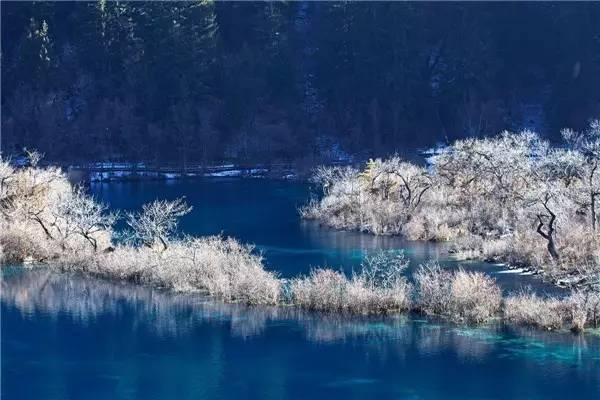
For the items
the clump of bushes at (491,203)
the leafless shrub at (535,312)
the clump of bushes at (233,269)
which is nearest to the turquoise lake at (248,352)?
the leafless shrub at (535,312)

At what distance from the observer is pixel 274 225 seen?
6019 cm

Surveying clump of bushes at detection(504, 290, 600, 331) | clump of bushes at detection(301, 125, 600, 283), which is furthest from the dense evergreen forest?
clump of bushes at detection(504, 290, 600, 331)

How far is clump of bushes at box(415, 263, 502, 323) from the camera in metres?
32.8

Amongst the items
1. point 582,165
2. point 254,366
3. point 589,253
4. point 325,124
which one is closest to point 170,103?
point 325,124

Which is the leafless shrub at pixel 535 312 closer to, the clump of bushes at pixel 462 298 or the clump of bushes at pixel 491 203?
the clump of bushes at pixel 462 298

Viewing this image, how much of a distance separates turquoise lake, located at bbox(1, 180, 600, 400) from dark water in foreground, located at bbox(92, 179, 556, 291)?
3.13 metres

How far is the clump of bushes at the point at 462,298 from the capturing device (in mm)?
32812

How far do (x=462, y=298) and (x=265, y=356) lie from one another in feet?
26.0

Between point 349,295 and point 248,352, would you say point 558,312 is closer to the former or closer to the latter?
point 349,295

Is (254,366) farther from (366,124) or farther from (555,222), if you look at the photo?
(366,124)

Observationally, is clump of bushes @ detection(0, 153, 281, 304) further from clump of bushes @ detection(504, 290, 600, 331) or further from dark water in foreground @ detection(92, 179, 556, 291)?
clump of bushes @ detection(504, 290, 600, 331)

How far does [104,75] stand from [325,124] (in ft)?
84.3

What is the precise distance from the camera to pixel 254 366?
95.9 feet

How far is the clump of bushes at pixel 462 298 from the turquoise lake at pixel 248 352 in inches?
31.2
